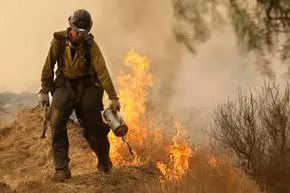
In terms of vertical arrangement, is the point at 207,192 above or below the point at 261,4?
below

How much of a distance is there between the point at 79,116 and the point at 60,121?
353 mm

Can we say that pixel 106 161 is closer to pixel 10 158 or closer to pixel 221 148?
pixel 10 158

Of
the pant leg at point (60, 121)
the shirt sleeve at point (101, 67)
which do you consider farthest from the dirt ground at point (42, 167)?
the shirt sleeve at point (101, 67)

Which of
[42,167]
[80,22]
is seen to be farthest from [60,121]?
[42,167]

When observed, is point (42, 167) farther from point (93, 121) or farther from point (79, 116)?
point (93, 121)

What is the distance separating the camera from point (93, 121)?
987cm

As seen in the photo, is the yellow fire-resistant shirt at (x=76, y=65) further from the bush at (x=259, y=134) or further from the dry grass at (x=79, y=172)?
the bush at (x=259, y=134)

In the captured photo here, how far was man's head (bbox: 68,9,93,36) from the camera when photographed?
31.1ft

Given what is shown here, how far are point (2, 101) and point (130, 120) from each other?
21276 mm

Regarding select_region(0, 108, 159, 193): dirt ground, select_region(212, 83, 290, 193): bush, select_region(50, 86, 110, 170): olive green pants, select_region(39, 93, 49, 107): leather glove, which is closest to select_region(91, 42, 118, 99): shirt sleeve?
select_region(50, 86, 110, 170): olive green pants

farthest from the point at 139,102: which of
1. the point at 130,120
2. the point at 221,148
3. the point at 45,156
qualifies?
the point at 221,148

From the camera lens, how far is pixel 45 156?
1391 centimetres

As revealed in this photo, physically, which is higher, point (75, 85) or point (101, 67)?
point (101, 67)

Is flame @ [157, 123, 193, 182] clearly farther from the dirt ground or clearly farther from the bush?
the bush
